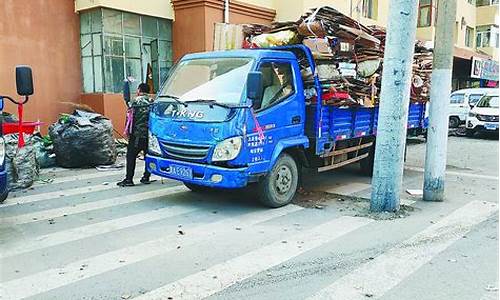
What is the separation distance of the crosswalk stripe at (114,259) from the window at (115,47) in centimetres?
751

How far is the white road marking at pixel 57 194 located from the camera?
691 cm

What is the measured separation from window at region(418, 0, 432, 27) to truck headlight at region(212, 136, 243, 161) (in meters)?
22.9

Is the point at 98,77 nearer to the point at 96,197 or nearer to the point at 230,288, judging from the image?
the point at 96,197

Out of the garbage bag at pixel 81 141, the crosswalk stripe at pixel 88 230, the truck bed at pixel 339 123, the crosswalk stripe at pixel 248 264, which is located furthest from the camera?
the garbage bag at pixel 81 141

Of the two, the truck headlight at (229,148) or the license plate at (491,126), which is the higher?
the truck headlight at (229,148)

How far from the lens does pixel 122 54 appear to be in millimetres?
12461

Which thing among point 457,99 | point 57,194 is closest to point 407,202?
point 57,194

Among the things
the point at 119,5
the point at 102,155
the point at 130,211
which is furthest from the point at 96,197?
the point at 119,5

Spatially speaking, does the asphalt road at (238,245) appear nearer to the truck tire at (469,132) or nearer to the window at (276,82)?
the window at (276,82)

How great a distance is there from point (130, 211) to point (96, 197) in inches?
42.2

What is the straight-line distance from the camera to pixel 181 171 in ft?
20.6

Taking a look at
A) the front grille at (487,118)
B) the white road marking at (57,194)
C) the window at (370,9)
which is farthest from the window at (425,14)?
the white road marking at (57,194)

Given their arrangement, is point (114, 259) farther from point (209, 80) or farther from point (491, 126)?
point (491, 126)

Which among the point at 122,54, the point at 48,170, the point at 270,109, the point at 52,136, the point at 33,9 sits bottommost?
the point at 48,170
